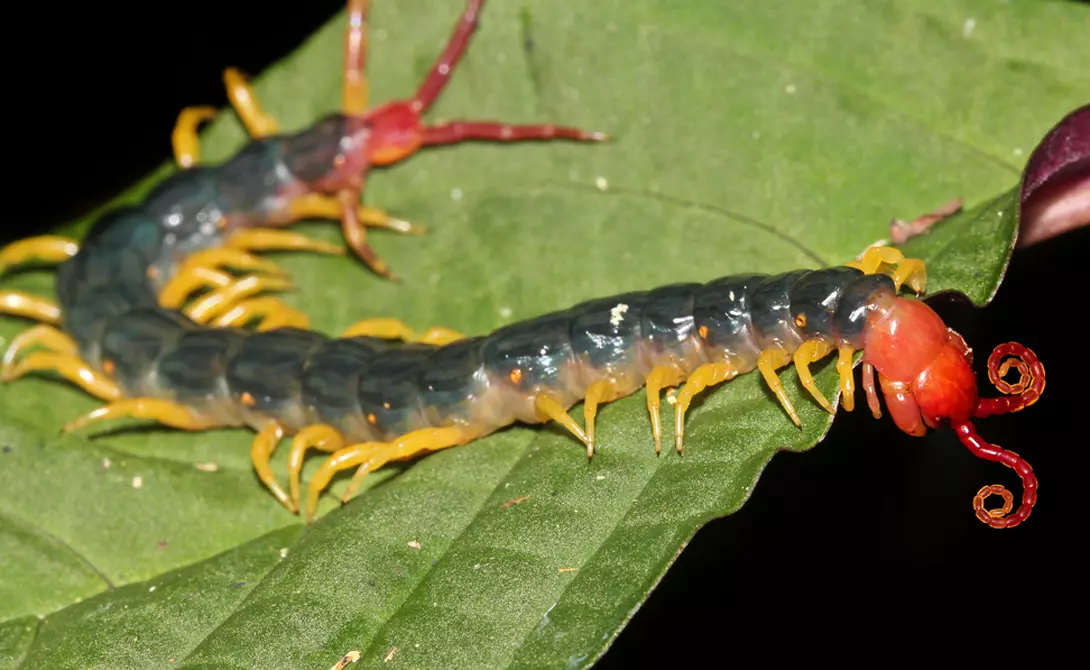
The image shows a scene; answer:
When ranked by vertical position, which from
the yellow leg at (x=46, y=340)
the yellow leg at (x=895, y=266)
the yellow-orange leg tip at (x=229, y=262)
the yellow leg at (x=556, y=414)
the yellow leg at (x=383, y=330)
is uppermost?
the yellow leg at (x=895, y=266)

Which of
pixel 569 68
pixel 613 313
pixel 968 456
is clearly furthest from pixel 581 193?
pixel 968 456

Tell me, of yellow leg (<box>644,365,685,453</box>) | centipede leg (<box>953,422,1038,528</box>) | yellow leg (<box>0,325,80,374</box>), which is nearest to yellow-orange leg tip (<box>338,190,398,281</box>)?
yellow leg (<box>0,325,80,374</box>)

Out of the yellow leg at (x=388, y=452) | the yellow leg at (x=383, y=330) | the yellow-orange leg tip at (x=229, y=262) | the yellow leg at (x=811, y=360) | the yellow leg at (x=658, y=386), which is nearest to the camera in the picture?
the yellow leg at (x=811, y=360)

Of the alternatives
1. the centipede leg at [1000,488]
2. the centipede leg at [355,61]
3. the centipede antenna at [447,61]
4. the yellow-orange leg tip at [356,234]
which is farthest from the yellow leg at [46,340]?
the centipede leg at [1000,488]

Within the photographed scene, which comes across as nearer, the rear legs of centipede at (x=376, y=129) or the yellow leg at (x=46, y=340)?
the rear legs of centipede at (x=376, y=129)

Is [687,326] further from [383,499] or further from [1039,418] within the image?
[1039,418]

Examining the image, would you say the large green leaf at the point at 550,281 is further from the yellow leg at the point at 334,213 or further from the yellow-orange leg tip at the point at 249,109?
the yellow-orange leg tip at the point at 249,109

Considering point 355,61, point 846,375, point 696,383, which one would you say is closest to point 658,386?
point 696,383

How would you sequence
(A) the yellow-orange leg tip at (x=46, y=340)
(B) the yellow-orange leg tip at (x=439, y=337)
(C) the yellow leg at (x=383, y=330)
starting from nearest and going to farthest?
(B) the yellow-orange leg tip at (x=439, y=337) → (C) the yellow leg at (x=383, y=330) → (A) the yellow-orange leg tip at (x=46, y=340)
